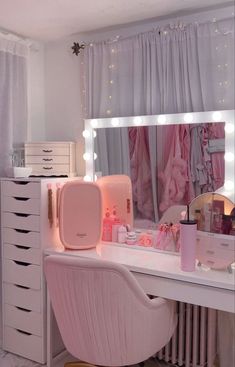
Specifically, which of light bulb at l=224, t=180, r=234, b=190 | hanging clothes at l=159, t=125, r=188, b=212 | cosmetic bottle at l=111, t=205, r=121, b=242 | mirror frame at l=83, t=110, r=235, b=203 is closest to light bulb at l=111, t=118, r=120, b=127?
mirror frame at l=83, t=110, r=235, b=203

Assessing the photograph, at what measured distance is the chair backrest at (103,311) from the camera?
1.64m

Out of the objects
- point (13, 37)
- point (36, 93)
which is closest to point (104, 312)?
point (36, 93)

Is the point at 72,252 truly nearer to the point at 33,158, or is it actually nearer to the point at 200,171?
the point at 33,158

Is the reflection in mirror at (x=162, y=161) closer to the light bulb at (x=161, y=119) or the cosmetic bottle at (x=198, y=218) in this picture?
the light bulb at (x=161, y=119)

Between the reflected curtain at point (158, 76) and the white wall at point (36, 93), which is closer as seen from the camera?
the reflected curtain at point (158, 76)

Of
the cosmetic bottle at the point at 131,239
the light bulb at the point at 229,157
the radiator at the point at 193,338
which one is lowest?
the radiator at the point at 193,338

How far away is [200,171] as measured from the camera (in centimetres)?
218

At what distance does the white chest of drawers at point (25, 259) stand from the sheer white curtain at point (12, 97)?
0.31m

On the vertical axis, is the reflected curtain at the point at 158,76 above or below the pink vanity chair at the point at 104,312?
above

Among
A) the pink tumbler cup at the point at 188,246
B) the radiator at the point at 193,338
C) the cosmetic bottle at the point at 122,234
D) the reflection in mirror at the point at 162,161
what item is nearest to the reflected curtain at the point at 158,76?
the reflection in mirror at the point at 162,161

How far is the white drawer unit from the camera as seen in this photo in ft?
8.40

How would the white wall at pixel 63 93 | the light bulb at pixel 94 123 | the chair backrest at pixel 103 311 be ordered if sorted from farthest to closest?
1. the white wall at pixel 63 93
2. the light bulb at pixel 94 123
3. the chair backrest at pixel 103 311

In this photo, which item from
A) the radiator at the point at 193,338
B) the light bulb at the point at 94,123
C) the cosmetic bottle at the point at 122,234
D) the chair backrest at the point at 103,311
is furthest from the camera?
the light bulb at the point at 94,123

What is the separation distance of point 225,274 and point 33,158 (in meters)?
1.44
